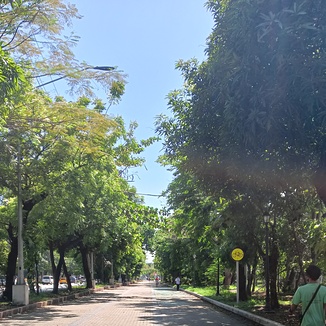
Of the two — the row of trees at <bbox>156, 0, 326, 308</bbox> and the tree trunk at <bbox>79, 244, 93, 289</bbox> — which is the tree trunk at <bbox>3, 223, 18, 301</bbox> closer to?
the row of trees at <bbox>156, 0, 326, 308</bbox>

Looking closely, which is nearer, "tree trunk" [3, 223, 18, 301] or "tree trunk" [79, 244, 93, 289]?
"tree trunk" [3, 223, 18, 301]

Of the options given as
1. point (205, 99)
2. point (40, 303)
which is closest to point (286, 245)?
point (40, 303)

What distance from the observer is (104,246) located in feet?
109

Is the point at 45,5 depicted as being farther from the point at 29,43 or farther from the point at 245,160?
the point at 245,160

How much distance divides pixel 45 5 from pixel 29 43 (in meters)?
1.55

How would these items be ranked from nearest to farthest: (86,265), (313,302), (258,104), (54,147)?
(313,302) < (258,104) < (54,147) < (86,265)

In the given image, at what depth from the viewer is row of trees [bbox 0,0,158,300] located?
451 inches

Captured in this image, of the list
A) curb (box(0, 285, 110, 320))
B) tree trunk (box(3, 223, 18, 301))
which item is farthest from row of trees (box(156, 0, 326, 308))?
tree trunk (box(3, 223, 18, 301))

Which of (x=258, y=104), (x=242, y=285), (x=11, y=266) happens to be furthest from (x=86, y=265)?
(x=258, y=104)

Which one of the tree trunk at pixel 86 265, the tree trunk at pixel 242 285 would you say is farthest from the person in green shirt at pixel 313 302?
the tree trunk at pixel 86 265

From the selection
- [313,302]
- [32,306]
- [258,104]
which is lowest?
[32,306]

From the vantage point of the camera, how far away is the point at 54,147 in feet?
60.5

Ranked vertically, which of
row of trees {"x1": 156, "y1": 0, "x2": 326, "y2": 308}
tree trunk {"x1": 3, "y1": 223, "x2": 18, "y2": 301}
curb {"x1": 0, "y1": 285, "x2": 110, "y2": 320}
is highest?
row of trees {"x1": 156, "y1": 0, "x2": 326, "y2": 308}

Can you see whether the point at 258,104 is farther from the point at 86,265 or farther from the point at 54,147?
the point at 86,265
